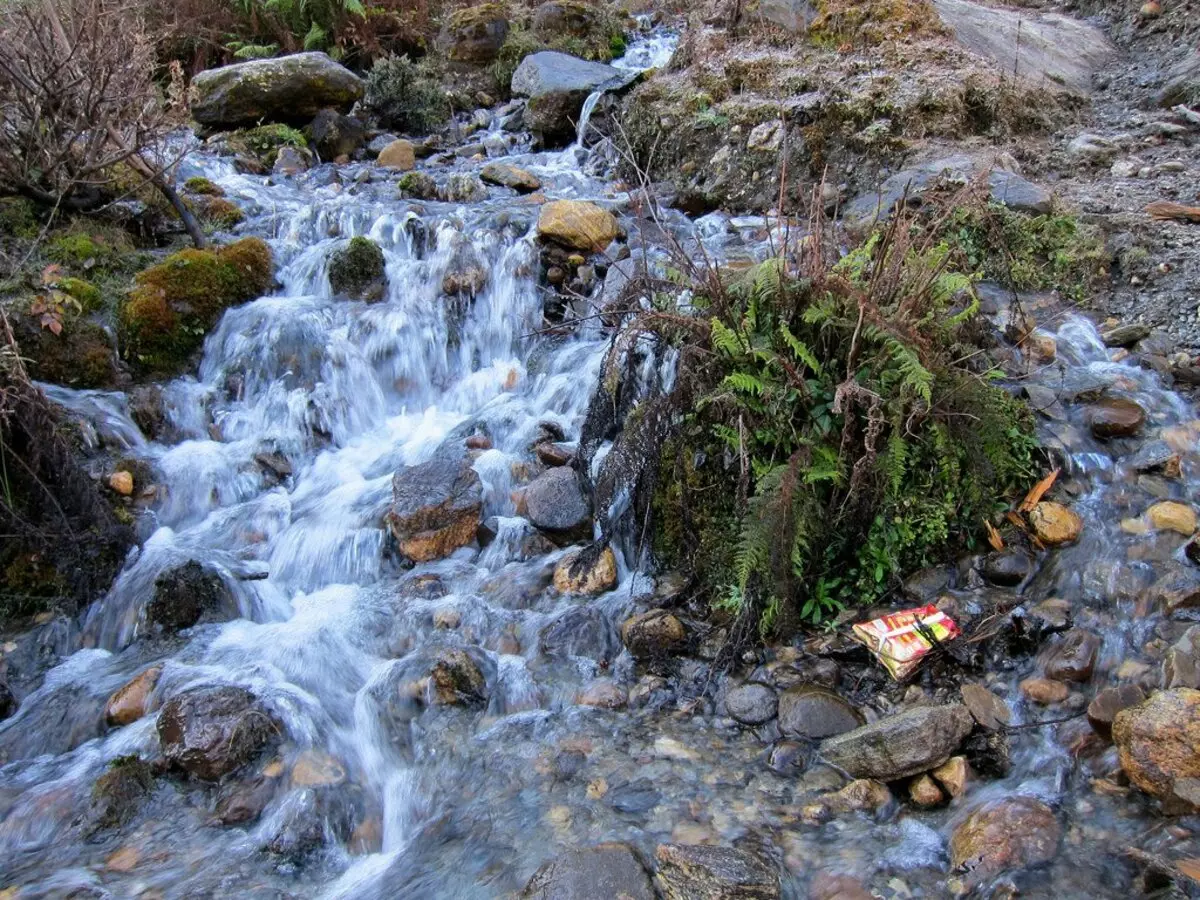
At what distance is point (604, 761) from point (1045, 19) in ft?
41.2

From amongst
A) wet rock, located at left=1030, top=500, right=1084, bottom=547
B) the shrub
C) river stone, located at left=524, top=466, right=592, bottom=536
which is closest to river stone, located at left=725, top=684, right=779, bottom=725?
wet rock, located at left=1030, top=500, right=1084, bottom=547

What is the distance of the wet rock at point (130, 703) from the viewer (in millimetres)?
4254

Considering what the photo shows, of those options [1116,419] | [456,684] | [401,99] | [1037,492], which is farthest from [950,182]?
[401,99]

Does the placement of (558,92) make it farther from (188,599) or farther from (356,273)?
(188,599)

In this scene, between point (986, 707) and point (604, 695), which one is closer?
point (986, 707)

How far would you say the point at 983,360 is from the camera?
4.56 m

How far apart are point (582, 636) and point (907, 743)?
1861mm

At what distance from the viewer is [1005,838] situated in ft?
9.52

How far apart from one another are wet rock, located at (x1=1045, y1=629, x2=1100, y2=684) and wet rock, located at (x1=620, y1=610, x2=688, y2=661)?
5.71 ft

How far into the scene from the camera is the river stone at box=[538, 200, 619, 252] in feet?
25.9

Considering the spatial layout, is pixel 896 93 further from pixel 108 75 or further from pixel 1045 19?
pixel 108 75

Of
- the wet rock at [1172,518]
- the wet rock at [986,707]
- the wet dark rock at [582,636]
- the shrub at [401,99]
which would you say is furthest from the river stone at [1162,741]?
the shrub at [401,99]

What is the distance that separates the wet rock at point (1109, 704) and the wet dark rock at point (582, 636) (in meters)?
2.27

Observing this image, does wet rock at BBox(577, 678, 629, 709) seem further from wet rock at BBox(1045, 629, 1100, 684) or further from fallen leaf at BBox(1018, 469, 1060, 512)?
fallen leaf at BBox(1018, 469, 1060, 512)
